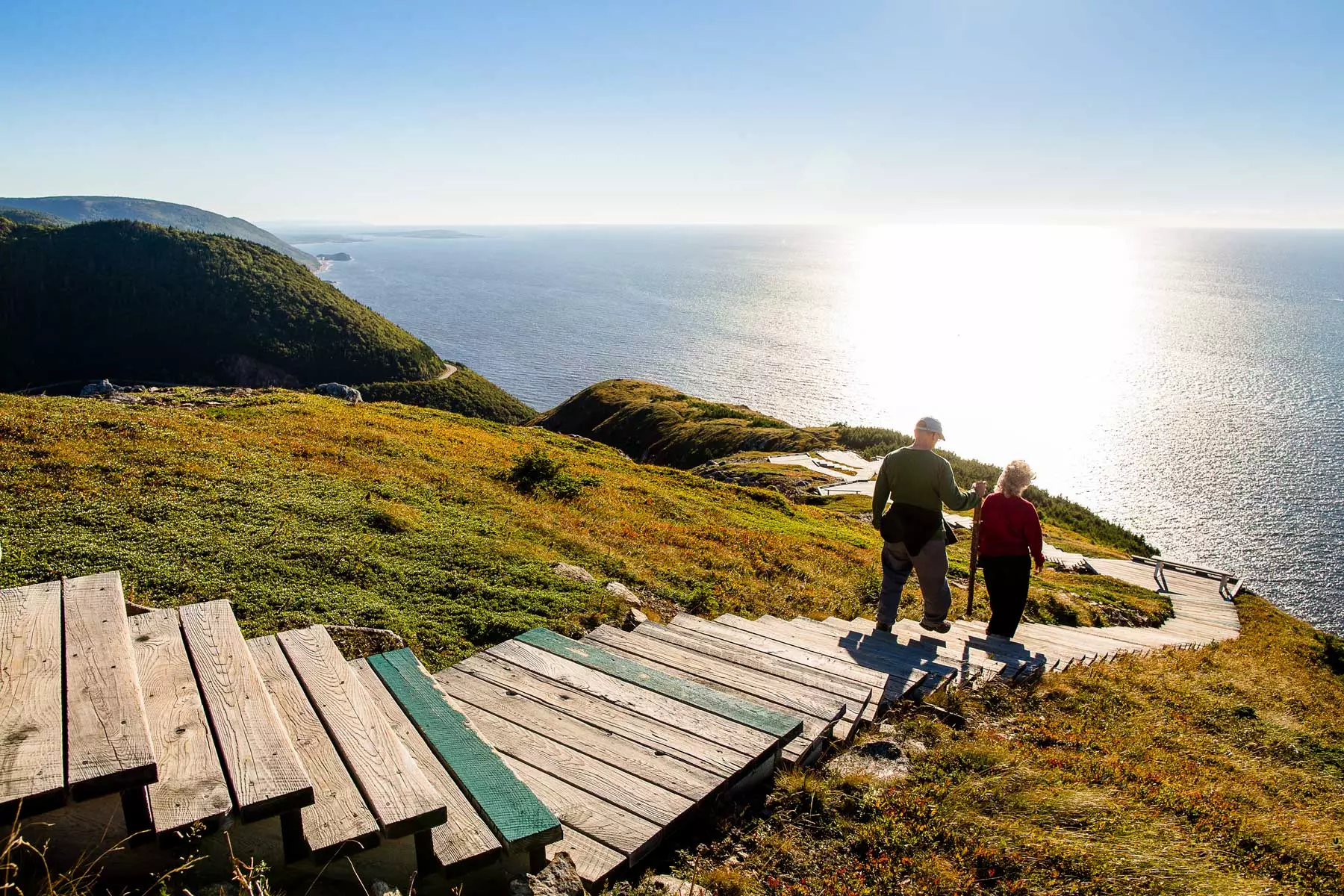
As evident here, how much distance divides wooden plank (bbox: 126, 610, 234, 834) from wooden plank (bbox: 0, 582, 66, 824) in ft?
1.18

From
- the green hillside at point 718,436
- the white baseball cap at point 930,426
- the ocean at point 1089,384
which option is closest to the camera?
the white baseball cap at point 930,426

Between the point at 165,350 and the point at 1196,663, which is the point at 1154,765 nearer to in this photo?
the point at 1196,663

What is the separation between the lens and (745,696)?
6.18m

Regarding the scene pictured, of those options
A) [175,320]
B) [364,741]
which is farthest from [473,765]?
[175,320]

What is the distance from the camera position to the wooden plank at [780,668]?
6430 mm

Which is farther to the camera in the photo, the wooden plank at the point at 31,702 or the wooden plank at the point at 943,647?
the wooden plank at the point at 943,647

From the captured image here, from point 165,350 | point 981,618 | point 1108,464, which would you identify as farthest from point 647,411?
point 165,350

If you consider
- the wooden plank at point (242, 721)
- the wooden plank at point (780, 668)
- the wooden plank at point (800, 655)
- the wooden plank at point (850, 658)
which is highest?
the wooden plank at point (242, 721)

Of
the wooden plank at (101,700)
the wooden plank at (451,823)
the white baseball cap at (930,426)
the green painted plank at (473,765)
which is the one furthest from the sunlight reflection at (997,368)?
the wooden plank at (101,700)

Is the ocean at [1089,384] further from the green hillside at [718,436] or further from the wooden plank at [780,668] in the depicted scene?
the wooden plank at [780,668]

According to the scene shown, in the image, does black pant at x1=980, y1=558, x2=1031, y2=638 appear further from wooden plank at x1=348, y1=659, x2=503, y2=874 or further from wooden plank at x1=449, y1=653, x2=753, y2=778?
wooden plank at x1=348, y1=659, x2=503, y2=874

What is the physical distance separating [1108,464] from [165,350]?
137792mm

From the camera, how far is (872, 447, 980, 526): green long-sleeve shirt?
31.2 feet

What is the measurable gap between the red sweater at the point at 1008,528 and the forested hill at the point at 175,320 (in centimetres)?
11774
